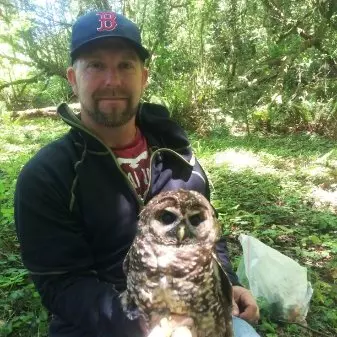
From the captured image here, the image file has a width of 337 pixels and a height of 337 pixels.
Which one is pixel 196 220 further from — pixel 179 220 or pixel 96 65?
pixel 96 65

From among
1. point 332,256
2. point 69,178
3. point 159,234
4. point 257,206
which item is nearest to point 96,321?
point 159,234

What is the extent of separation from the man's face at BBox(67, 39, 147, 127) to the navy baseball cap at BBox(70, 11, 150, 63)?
4 centimetres

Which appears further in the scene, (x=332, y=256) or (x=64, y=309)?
(x=332, y=256)

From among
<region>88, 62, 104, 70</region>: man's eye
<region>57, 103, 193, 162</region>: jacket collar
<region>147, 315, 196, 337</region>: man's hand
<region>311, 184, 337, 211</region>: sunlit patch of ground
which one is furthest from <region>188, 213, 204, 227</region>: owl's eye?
<region>311, 184, 337, 211</region>: sunlit patch of ground

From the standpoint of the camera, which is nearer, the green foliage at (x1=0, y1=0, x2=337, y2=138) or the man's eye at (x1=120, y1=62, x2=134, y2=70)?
the man's eye at (x1=120, y1=62, x2=134, y2=70)

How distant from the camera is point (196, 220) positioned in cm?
154

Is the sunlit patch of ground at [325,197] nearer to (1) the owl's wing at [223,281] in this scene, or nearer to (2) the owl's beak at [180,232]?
(1) the owl's wing at [223,281]

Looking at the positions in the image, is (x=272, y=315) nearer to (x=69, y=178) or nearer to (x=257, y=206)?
(x=69, y=178)

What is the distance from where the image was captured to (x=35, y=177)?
1.83 metres

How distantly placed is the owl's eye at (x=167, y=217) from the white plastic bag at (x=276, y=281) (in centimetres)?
151

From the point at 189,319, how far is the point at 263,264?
1.38 metres

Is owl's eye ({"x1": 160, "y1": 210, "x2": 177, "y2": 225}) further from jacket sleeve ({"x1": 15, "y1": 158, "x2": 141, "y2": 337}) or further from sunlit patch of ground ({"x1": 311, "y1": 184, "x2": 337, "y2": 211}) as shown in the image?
sunlit patch of ground ({"x1": 311, "y1": 184, "x2": 337, "y2": 211})

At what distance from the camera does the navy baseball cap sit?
1.97m

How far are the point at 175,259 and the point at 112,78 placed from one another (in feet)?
3.32
